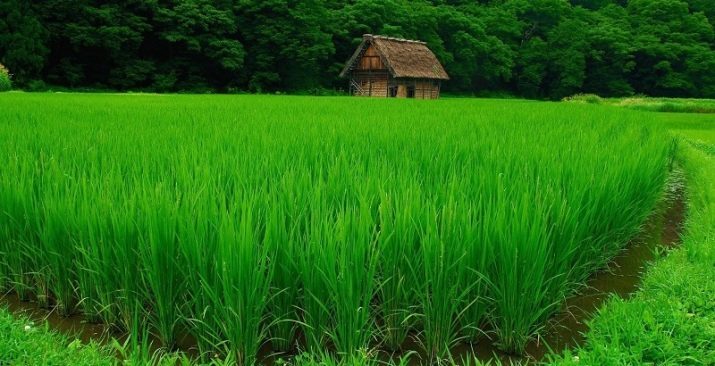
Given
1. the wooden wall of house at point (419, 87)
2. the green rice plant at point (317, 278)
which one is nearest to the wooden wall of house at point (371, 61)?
the wooden wall of house at point (419, 87)

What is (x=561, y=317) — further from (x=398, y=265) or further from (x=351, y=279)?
(x=351, y=279)

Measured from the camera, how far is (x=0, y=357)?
5.84 feet

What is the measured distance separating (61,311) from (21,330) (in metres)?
0.53

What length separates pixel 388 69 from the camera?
100 ft

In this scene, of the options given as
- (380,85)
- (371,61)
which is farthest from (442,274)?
(380,85)

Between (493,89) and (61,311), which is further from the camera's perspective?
(493,89)

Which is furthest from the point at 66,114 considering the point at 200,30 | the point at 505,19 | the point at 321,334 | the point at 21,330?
the point at 505,19

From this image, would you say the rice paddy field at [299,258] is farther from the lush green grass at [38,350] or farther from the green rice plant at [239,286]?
the lush green grass at [38,350]

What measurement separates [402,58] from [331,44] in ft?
15.2

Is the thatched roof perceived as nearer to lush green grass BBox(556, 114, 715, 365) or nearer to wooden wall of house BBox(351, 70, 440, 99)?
wooden wall of house BBox(351, 70, 440, 99)

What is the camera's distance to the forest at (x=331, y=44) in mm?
27125

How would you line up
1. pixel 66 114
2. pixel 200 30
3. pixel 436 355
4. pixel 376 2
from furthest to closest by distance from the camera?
pixel 376 2
pixel 200 30
pixel 66 114
pixel 436 355

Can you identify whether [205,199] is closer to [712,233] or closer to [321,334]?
[321,334]

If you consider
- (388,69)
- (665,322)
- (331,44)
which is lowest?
(388,69)
